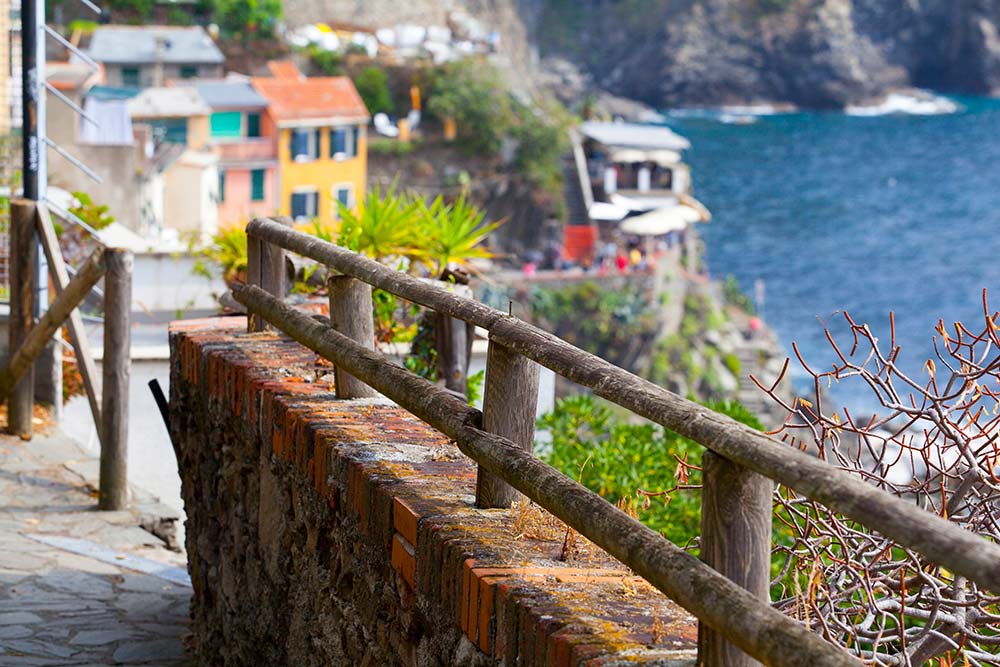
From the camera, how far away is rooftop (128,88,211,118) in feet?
143

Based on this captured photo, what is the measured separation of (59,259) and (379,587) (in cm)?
483

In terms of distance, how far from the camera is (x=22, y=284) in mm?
7430

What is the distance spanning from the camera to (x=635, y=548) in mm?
2068

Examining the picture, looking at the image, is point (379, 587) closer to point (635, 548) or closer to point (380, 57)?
point (635, 548)

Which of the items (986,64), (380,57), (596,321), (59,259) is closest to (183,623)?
(59,259)

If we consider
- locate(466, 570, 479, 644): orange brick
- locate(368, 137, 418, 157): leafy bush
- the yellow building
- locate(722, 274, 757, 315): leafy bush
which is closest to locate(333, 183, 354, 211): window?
the yellow building

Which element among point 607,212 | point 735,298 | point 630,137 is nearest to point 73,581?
point 607,212

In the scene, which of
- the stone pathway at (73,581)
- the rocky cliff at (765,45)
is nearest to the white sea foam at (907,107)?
the rocky cliff at (765,45)

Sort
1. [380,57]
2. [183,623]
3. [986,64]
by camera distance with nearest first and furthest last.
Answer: [183,623]
[380,57]
[986,64]

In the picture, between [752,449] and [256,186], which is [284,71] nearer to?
[256,186]

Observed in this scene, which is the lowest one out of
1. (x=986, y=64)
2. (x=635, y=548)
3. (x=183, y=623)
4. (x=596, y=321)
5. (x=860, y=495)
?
(x=596, y=321)

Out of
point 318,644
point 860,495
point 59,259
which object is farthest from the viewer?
point 59,259

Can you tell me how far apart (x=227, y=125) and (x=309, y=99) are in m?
3.84

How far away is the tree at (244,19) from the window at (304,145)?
65.4 feet
